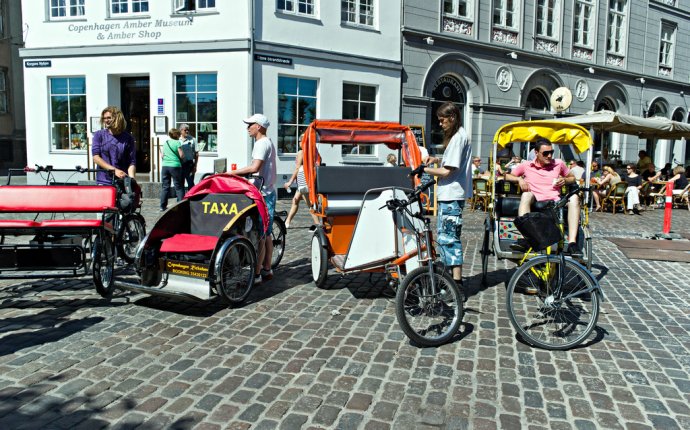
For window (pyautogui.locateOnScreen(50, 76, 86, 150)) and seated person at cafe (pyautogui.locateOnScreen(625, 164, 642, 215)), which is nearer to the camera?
seated person at cafe (pyautogui.locateOnScreen(625, 164, 642, 215))

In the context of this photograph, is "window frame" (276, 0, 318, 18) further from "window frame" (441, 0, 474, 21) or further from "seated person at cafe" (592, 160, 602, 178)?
"seated person at cafe" (592, 160, 602, 178)

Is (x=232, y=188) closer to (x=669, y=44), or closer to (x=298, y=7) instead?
(x=298, y=7)

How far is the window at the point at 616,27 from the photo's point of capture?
25150 mm

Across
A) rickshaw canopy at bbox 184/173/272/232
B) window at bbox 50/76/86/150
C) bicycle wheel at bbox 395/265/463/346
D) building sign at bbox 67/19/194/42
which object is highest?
building sign at bbox 67/19/194/42

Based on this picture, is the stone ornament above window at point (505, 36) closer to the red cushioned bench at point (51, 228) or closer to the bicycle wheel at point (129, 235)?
the bicycle wheel at point (129, 235)

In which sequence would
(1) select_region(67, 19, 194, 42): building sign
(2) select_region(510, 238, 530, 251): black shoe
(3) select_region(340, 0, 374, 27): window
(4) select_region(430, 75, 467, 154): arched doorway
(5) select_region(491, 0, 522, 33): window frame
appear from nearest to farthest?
(2) select_region(510, 238, 530, 251): black shoe < (1) select_region(67, 19, 194, 42): building sign < (3) select_region(340, 0, 374, 27): window < (4) select_region(430, 75, 467, 154): arched doorway < (5) select_region(491, 0, 522, 33): window frame

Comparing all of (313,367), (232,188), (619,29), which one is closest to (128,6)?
(232,188)

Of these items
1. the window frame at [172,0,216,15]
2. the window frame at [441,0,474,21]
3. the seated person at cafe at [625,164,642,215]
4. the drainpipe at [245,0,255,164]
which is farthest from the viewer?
the window frame at [441,0,474,21]

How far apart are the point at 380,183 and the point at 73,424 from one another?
4148mm

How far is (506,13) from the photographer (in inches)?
838

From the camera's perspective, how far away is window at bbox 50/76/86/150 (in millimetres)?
17141

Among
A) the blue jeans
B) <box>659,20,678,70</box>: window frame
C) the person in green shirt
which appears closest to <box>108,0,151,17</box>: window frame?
the person in green shirt

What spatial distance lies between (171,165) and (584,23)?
64.5 ft

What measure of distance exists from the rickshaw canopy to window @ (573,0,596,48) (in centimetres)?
2179
